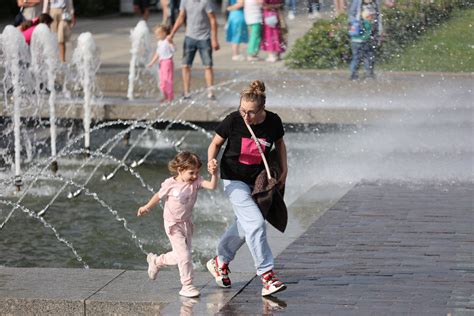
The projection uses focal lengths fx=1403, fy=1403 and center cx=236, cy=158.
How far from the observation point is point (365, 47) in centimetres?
1720

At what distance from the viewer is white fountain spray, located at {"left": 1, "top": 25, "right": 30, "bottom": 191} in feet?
51.2

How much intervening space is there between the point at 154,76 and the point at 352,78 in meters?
3.68

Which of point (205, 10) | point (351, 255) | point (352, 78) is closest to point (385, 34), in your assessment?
point (352, 78)

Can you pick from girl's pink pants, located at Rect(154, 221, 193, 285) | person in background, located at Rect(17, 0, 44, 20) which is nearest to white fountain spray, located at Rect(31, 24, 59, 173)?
person in background, located at Rect(17, 0, 44, 20)

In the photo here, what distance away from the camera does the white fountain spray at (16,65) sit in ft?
51.2

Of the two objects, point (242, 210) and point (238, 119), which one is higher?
point (238, 119)

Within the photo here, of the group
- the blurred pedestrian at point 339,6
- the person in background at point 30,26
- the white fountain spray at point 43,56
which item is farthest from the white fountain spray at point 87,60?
the blurred pedestrian at point 339,6

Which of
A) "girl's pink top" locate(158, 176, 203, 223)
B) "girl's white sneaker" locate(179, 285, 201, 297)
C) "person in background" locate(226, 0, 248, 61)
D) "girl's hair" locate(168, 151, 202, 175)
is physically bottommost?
"person in background" locate(226, 0, 248, 61)

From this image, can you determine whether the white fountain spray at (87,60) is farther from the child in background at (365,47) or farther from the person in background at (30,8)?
the child in background at (365,47)

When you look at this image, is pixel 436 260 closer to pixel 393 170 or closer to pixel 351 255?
pixel 351 255

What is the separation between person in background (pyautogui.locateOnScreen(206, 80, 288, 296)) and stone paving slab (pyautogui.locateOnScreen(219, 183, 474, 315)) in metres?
0.20

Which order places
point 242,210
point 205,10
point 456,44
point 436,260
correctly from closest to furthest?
point 242,210
point 436,260
point 456,44
point 205,10

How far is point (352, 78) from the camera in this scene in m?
17.2

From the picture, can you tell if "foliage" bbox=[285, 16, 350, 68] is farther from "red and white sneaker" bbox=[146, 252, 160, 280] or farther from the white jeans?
"red and white sneaker" bbox=[146, 252, 160, 280]
